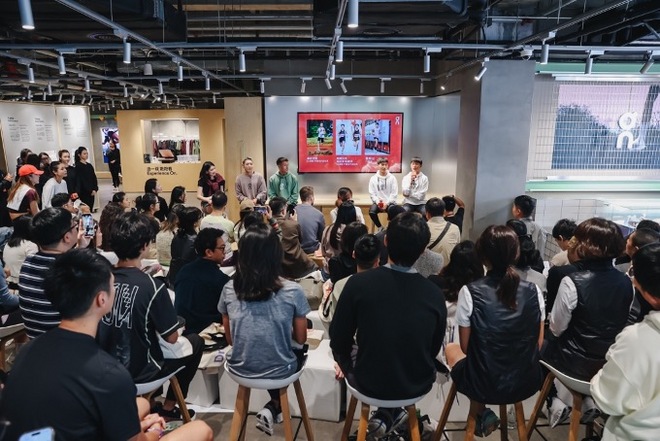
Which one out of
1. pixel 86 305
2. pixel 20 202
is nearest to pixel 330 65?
pixel 20 202

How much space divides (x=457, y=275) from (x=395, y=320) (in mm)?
973

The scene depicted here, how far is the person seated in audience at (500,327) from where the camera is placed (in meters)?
2.28

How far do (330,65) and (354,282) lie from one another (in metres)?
5.19

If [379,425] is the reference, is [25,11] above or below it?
above

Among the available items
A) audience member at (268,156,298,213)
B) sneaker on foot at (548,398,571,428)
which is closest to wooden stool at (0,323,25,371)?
sneaker on foot at (548,398,571,428)

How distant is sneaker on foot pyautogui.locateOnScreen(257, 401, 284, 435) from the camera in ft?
9.44

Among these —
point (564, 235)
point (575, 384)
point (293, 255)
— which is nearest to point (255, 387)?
point (575, 384)

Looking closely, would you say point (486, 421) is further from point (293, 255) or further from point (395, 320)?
point (293, 255)

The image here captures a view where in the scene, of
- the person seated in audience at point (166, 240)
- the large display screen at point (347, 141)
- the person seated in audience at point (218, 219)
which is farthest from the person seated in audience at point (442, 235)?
the large display screen at point (347, 141)

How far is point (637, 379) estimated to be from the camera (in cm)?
170

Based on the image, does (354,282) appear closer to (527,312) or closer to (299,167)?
(527,312)

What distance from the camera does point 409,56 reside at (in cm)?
879

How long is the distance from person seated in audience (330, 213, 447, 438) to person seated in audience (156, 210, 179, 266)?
284cm

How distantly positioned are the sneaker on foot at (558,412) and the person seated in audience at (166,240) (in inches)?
137
